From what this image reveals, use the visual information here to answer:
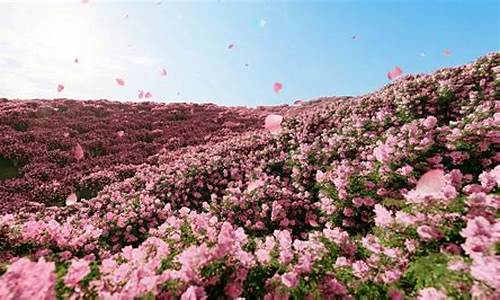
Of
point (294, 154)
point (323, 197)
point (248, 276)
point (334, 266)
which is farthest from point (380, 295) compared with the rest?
point (294, 154)

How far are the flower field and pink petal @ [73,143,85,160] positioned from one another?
0.09m

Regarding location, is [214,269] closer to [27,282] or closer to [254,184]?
[27,282]

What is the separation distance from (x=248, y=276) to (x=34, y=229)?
14.2ft

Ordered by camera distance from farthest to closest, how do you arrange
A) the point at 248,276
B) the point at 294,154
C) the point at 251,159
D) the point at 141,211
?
the point at 251,159, the point at 294,154, the point at 141,211, the point at 248,276

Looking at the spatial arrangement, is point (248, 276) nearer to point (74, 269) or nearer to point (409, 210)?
point (74, 269)

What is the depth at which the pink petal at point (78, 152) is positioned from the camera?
20837 mm

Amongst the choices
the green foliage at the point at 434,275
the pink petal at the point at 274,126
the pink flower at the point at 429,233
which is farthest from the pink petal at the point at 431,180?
the pink petal at the point at 274,126

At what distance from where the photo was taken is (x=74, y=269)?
13.4 feet

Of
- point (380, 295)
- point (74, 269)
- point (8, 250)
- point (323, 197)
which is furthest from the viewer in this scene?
point (323, 197)

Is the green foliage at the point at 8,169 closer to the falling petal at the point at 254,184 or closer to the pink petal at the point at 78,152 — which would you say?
the pink petal at the point at 78,152

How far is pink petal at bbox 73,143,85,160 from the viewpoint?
20.8 m

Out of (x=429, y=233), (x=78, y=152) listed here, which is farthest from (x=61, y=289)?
(x=78, y=152)

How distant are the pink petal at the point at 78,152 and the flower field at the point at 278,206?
3.6 inches

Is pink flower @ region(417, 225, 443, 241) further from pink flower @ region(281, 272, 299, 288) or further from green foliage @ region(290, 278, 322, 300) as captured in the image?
pink flower @ region(281, 272, 299, 288)
